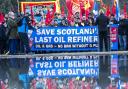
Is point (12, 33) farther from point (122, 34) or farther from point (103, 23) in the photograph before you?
point (122, 34)

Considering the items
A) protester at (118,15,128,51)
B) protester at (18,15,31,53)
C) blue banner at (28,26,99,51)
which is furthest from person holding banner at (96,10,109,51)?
protester at (18,15,31,53)

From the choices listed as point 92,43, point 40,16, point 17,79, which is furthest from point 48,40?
point 17,79

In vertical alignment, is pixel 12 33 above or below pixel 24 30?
below

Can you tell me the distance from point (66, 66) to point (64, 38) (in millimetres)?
5606

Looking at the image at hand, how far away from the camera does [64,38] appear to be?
853 inches

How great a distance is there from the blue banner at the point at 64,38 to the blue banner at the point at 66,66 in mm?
2108

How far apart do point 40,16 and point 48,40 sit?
20.6ft

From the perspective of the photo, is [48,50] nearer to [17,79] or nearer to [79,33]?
[79,33]

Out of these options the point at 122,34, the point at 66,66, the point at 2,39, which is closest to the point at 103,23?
the point at 122,34

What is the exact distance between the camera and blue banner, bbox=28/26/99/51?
21453 millimetres

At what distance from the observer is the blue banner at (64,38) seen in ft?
70.4

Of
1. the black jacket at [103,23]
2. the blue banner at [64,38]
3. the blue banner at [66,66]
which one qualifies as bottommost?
the blue banner at [66,66]

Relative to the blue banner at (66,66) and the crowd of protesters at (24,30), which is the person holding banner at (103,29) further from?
the blue banner at (66,66)

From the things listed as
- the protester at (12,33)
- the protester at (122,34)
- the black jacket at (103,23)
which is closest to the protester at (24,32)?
the protester at (12,33)
